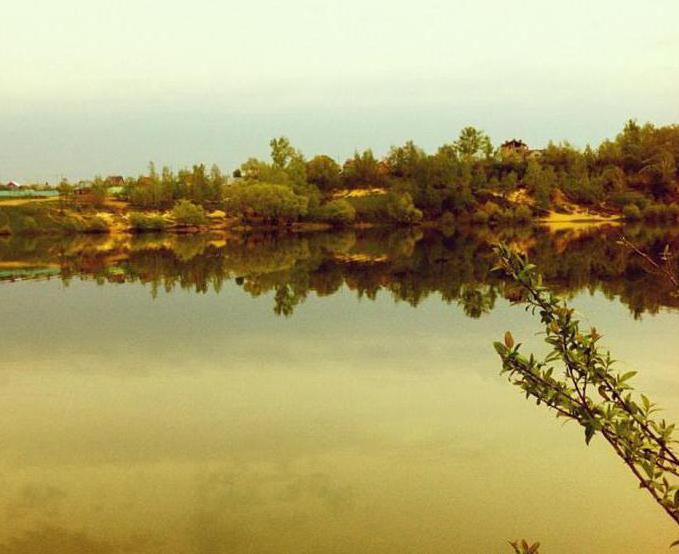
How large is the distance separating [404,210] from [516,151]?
161 feet

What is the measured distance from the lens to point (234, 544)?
1198 centimetres

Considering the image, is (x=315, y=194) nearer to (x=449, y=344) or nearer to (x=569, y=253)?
(x=569, y=253)

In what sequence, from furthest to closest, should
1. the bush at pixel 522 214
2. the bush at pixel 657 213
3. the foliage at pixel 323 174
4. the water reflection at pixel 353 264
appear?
1. the foliage at pixel 323 174
2. the bush at pixel 522 214
3. the bush at pixel 657 213
4. the water reflection at pixel 353 264

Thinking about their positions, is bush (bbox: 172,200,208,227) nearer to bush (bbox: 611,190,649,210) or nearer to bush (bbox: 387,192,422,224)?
bush (bbox: 387,192,422,224)

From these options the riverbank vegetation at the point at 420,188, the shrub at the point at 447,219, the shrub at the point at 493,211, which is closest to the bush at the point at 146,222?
the riverbank vegetation at the point at 420,188

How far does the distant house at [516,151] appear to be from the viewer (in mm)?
139625

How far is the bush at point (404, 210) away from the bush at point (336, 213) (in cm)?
648

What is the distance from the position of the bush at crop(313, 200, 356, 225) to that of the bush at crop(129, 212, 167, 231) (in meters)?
23.6

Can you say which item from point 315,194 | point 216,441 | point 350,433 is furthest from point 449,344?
point 315,194

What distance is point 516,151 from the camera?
152 m

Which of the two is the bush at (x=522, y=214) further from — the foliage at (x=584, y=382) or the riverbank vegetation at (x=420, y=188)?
the foliage at (x=584, y=382)

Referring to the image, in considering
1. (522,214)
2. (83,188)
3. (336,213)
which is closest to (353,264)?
(336,213)

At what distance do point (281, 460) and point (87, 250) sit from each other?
2555 inches

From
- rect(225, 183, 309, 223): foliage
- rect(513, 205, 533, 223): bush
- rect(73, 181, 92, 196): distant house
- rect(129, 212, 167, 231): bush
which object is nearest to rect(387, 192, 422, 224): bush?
rect(225, 183, 309, 223): foliage
